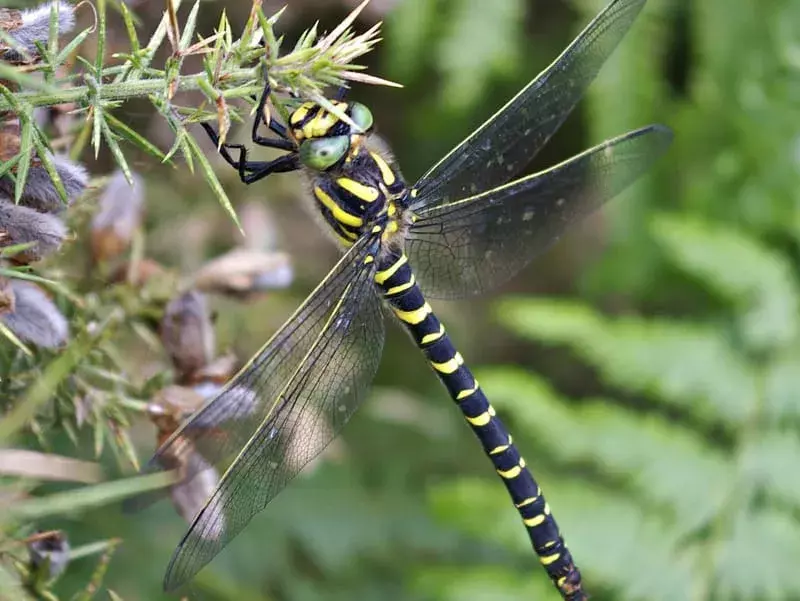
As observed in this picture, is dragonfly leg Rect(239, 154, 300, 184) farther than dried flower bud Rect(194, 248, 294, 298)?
No

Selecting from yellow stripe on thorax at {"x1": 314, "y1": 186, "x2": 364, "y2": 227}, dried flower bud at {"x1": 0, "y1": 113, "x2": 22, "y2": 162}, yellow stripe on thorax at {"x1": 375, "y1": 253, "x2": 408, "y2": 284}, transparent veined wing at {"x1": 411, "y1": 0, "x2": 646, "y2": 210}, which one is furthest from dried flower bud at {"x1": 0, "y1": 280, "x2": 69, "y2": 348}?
transparent veined wing at {"x1": 411, "y1": 0, "x2": 646, "y2": 210}

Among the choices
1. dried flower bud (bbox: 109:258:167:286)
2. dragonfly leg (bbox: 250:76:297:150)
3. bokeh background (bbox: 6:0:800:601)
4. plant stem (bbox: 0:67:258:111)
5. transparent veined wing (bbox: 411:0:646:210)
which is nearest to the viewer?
plant stem (bbox: 0:67:258:111)

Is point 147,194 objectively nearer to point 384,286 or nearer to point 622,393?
point 384,286

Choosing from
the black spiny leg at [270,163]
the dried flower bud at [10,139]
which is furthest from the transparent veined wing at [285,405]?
the dried flower bud at [10,139]

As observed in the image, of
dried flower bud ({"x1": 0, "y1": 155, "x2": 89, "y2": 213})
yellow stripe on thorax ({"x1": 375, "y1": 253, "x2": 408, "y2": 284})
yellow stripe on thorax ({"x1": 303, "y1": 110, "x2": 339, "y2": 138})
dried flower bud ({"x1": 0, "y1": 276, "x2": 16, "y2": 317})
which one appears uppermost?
dried flower bud ({"x1": 0, "y1": 155, "x2": 89, "y2": 213})

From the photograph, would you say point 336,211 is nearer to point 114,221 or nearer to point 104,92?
point 114,221

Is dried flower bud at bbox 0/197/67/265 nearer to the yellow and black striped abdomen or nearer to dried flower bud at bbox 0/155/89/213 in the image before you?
dried flower bud at bbox 0/155/89/213

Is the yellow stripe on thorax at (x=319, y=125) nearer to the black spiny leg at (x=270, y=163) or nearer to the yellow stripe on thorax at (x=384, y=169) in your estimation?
the black spiny leg at (x=270, y=163)
